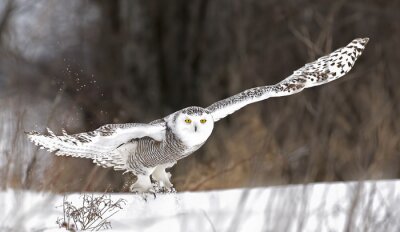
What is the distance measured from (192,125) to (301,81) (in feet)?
2.92

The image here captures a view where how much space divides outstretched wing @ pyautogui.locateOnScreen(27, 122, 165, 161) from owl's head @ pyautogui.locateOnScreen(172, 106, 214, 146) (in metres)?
0.15

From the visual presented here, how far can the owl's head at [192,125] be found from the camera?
5551 mm

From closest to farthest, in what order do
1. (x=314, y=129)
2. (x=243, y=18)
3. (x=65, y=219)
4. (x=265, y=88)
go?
(x=314, y=129) < (x=65, y=219) < (x=265, y=88) < (x=243, y=18)

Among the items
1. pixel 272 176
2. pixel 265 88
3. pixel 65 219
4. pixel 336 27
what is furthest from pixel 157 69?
pixel 272 176

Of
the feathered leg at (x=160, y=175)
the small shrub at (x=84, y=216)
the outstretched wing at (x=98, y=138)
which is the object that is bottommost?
the small shrub at (x=84, y=216)

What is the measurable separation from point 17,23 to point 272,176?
12806 millimetres

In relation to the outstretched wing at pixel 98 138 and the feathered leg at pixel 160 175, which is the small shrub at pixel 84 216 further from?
the feathered leg at pixel 160 175

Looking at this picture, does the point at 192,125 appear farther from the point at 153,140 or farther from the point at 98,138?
the point at 98,138

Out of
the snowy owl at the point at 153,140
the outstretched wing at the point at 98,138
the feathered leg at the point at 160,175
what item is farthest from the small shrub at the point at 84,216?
the feathered leg at the point at 160,175

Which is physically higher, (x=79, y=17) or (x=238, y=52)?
(x=79, y=17)

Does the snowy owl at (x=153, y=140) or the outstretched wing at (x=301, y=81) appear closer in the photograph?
the snowy owl at (x=153, y=140)

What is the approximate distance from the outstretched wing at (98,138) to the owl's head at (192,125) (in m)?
0.15

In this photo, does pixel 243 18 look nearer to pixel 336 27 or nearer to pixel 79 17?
pixel 336 27

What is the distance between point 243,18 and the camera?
16.0 m
